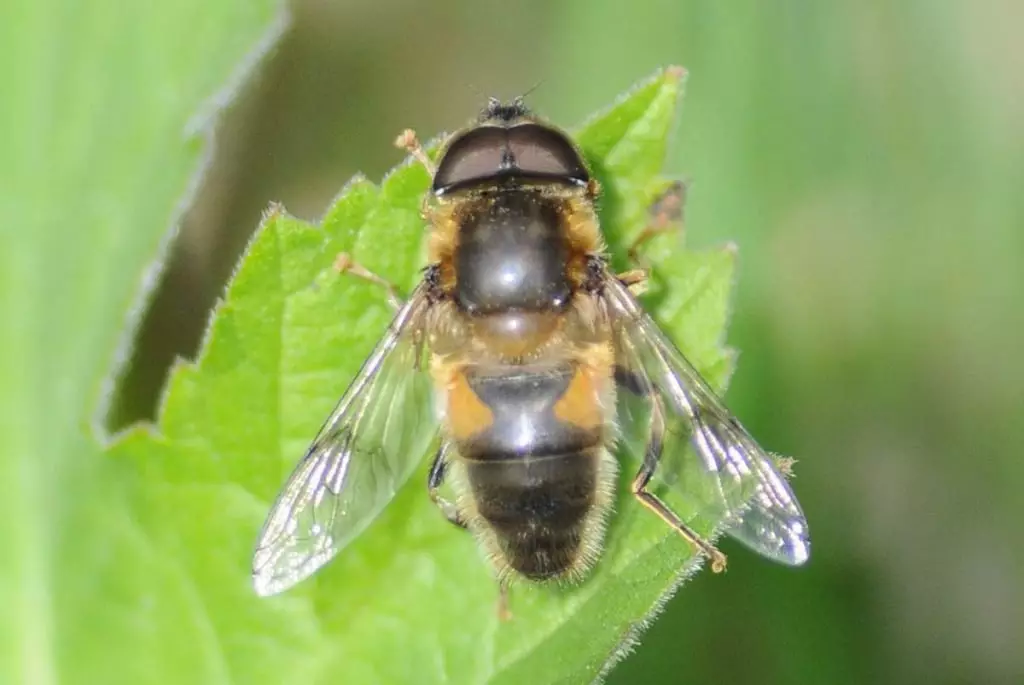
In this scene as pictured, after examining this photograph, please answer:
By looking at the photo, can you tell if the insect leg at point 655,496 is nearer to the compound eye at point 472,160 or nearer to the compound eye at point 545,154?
the compound eye at point 545,154

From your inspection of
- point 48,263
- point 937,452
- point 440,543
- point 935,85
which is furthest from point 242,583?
point 935,85

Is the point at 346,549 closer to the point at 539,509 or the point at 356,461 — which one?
the point at 356,461

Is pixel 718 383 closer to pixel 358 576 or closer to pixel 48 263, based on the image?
pixel 358 576

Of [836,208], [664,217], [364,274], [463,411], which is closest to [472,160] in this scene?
[364,274]

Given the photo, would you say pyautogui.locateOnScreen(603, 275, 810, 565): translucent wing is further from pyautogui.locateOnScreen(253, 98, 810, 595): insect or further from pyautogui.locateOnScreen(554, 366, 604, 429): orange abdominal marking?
pyautogui.locateOnScreen(554, 366, 604, 429): orange abdominal marking

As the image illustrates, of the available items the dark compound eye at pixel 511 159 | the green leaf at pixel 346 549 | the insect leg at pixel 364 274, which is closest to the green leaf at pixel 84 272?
the green leaf at pixel 346 549

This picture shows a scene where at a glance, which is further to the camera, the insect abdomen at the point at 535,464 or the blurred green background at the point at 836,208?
the blurred green background at the point at 836,208
